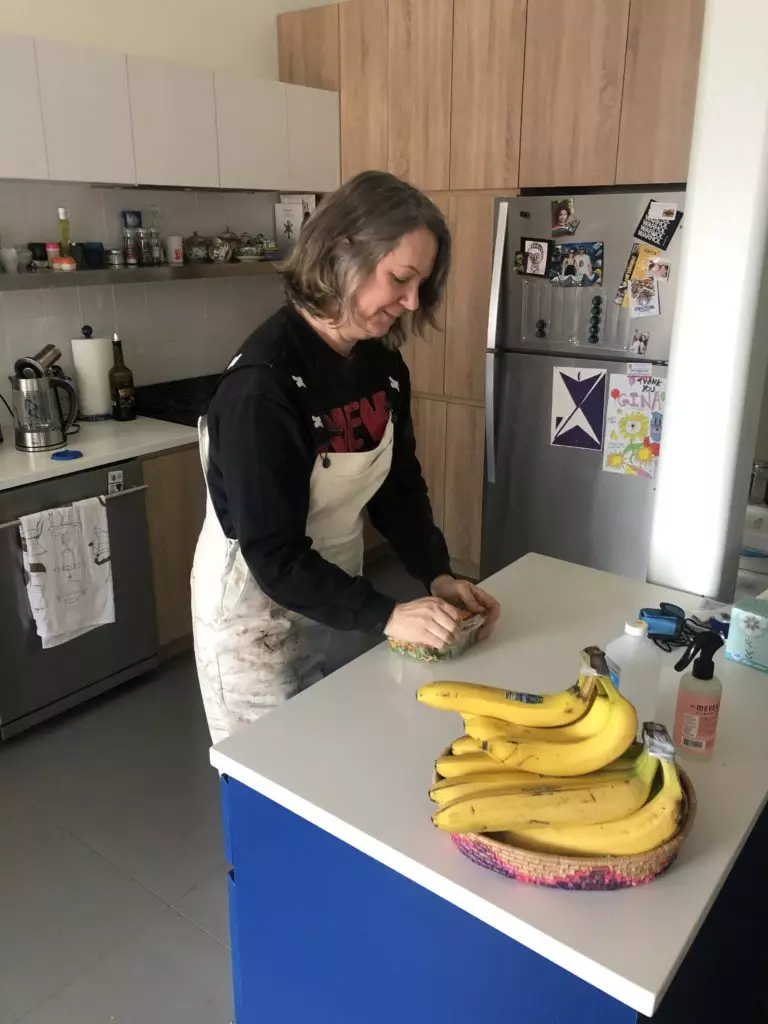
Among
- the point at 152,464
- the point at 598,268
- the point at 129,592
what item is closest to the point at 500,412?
the point at 598,268

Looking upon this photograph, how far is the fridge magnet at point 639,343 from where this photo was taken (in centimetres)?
274

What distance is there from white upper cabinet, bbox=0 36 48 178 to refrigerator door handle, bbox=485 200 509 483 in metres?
1.52

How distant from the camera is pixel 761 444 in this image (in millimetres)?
2645

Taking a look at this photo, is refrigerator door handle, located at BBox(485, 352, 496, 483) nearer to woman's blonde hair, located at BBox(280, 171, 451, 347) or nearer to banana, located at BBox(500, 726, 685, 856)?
woman's blonde hair, located at BBox(280, 171, 451, 347)

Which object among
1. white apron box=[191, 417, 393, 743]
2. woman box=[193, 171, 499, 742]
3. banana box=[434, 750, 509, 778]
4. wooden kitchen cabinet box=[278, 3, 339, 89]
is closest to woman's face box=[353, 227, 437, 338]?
woman box=[193, 171, 499, 742]

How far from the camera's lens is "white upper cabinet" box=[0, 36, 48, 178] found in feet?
7.58

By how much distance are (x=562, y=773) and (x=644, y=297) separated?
2.19 metres

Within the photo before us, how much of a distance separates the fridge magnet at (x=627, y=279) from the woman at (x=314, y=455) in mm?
1491

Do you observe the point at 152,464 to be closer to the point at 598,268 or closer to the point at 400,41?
the point at 598,268

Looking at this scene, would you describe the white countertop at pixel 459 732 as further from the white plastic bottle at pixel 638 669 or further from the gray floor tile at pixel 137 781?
the gray floor tile at pixel 137 781

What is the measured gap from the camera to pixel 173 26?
308 centimetres

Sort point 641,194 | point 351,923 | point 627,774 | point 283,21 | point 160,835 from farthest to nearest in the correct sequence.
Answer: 1. point 283,21
2. point 641,194
3. point 160,835
4. point 351,923
5. point 627,774

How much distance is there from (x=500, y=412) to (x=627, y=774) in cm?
239

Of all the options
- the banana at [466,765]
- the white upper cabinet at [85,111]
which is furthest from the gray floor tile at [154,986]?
the white upper cabinet at [85,111]
